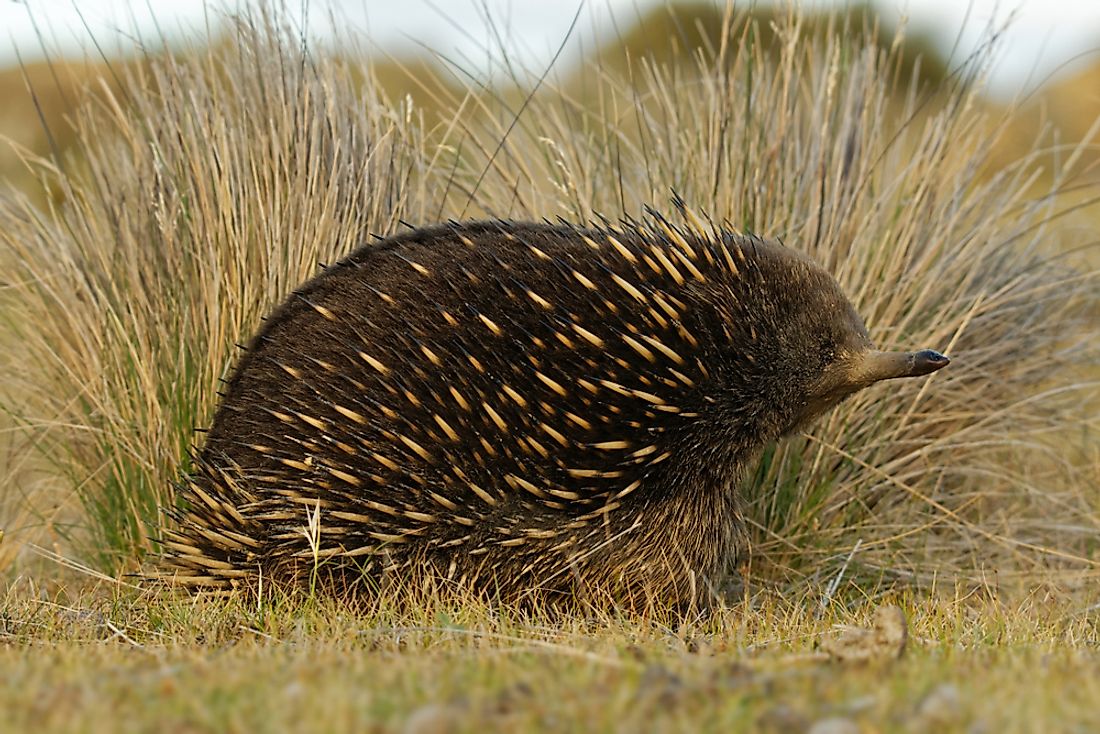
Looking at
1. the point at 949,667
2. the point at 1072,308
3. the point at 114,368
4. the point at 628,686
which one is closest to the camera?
the point at 628,686

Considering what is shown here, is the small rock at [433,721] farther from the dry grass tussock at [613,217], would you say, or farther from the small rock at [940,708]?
the dry grass tussock at [613,217]

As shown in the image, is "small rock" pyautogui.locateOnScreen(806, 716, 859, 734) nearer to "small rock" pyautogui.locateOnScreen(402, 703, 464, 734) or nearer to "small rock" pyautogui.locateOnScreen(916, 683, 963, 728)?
"small rock" pyautogui.locateOnScreen(916, 683, 963, 728)

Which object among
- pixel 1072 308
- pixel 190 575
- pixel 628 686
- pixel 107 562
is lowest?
pixel 107 562

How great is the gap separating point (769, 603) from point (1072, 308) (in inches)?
111

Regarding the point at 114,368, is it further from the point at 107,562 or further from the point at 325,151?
the point at 325,151

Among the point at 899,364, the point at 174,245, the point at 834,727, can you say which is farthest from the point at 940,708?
the point at 174,245

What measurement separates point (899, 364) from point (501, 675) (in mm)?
1844

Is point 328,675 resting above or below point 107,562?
above

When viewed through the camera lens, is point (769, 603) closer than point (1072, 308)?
Yes

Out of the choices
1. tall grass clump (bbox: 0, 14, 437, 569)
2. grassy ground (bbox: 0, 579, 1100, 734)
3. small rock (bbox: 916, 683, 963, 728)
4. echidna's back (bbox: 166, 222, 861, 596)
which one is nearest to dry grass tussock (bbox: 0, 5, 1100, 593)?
tall grass clump (bbox: 0, 14, 437, 569)

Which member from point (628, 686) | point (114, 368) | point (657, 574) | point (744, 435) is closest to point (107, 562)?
point (114, 368)

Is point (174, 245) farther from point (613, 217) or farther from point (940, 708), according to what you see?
point (940, 708)

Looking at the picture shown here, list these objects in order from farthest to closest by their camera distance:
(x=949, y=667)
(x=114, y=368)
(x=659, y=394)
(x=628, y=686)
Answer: (x=114, y=368)
(x=659, y=394)
(x=949, y=667)
(x=628, y=686)

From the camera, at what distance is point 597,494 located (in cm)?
392
